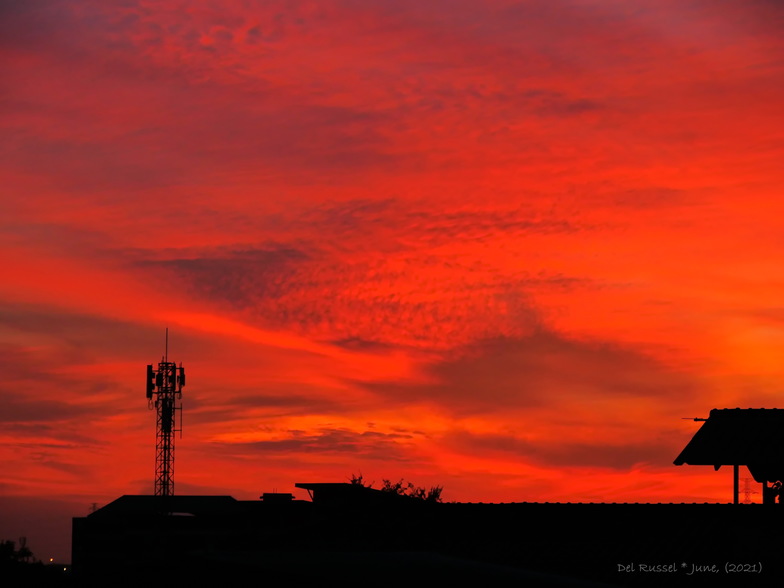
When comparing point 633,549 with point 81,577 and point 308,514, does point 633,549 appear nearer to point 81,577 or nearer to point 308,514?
point 81,577

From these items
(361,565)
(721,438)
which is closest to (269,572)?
(361,565)

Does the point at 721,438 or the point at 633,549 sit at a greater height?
the point at 721,438

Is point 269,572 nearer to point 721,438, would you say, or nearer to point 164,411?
point 721,438

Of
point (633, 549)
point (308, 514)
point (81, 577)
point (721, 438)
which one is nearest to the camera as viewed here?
point (81, 577)

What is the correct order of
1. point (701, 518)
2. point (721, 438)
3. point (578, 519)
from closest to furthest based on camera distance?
point (701, 518), point (578, 519), point (721, 438)

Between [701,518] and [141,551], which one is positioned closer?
[701,518]

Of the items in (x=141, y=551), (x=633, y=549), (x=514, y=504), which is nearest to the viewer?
(x=633, y=549)

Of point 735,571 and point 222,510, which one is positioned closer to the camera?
point 735,571

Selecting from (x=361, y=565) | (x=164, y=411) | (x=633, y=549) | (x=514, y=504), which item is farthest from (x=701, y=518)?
(x=164, y=411)

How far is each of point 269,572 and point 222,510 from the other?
130m

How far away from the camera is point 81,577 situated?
33.9 m

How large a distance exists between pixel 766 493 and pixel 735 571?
1495 cm

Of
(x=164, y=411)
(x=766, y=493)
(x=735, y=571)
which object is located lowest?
(x=735, y=571)

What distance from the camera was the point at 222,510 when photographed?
502 ft
